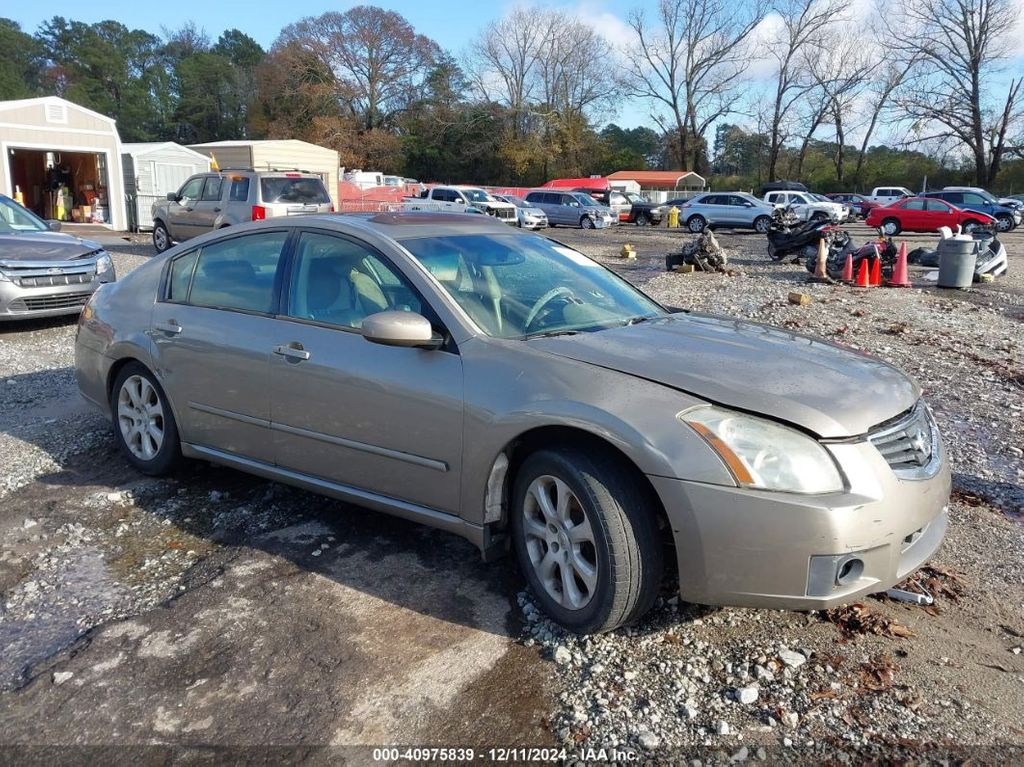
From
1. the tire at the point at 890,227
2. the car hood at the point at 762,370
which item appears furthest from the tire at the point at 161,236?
the tire at the point at 890,227

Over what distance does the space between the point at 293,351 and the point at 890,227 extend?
104ft

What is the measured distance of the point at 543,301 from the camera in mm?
3867

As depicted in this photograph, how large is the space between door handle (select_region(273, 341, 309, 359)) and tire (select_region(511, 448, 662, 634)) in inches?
50.1

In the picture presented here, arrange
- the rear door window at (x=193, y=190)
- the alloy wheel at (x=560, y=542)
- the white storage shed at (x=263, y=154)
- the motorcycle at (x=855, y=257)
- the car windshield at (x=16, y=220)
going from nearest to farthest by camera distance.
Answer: the alloy wheel at (x=560, y=542) → the car windshield at (x=16, y=220) → the motorcycle at (x=855, y=257) → the rear door window at (x=193, y=190) → the white storage shed at (x=263, y=154)

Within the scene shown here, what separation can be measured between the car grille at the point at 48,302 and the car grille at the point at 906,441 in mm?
8289

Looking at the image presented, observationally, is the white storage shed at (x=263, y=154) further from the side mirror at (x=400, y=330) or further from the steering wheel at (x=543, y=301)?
the side mirror at (x=400, y=330)

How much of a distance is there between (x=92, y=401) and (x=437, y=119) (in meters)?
68.6

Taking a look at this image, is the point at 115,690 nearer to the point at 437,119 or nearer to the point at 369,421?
the point at 369,421

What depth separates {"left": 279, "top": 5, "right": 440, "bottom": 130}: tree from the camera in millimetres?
67000

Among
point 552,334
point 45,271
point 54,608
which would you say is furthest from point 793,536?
point 45,271

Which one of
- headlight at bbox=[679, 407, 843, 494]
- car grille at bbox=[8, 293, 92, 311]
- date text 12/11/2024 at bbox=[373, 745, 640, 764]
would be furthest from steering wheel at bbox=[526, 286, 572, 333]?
car grille at bbox=[8, 293, 92, 311]

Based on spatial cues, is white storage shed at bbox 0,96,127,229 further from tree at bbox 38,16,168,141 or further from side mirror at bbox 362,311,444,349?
tree at bbox 38,16,168,141

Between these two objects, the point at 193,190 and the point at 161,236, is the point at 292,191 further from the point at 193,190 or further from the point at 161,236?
the point at 161,236

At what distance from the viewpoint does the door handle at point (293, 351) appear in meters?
3.87
